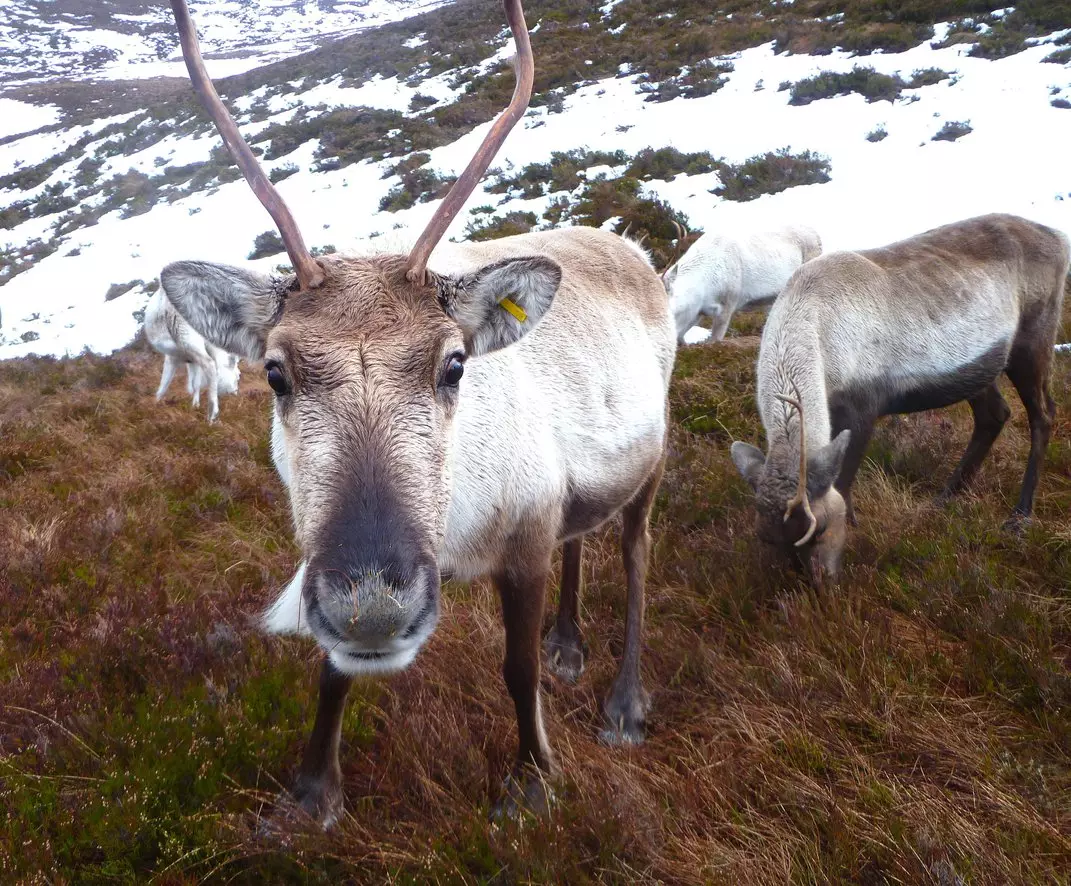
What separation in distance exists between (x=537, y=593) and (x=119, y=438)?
6.71 m

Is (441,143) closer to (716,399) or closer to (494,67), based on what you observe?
(494,67)

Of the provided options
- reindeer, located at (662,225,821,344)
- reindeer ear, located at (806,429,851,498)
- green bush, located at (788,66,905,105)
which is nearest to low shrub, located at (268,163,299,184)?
green bush, located at (788,66,905,105)

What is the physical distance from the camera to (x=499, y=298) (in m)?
2.11

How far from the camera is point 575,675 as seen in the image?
3561 millimetres

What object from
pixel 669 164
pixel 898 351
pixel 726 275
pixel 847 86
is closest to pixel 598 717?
pixel 898 351

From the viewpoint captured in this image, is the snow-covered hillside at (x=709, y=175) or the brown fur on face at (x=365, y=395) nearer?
the brown fur on face at (x=365, y=395)

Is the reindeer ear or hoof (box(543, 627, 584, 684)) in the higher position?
the reindeer ear

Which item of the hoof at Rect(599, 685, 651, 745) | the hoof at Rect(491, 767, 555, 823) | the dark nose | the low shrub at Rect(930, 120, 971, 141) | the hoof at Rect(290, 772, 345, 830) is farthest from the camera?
the low shrub at Rect(930, 120, 971, 141)

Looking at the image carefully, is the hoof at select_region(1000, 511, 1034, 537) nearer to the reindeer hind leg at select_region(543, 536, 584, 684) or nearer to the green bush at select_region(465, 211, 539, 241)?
the reindeer hind leg at select_region(543, 536, 584, 684)

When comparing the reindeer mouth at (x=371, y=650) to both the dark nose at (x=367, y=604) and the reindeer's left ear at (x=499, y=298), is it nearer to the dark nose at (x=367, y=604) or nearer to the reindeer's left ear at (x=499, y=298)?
the dark nose at (x=367, y=604)

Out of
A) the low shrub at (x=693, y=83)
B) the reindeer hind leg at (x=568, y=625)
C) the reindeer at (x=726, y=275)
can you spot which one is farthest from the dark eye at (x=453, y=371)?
the low shrub at (x=693, y=83)

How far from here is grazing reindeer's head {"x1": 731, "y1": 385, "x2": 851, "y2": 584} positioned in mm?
3564

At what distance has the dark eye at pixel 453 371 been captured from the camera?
190cm

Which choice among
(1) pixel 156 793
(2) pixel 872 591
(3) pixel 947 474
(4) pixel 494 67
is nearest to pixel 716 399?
(3) pixel 947 474
